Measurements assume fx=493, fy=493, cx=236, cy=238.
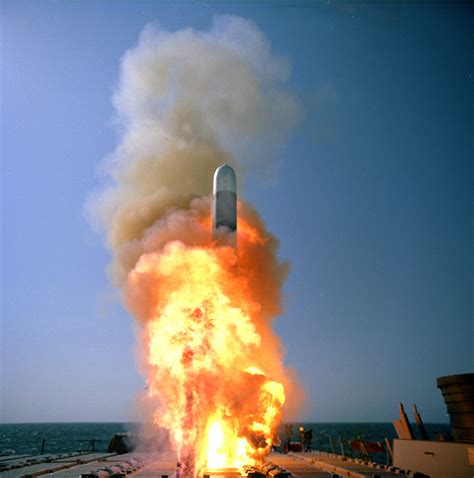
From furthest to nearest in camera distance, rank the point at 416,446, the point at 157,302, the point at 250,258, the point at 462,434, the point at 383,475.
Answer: the point at 250,258 → the point at 157,302 → the point at 416,446 → the point at 462,434 → the point at 383,475

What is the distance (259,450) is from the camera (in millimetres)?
30781

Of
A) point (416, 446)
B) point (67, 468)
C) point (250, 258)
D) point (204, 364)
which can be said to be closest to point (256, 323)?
point (250, 258)

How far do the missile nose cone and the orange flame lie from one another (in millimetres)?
3518

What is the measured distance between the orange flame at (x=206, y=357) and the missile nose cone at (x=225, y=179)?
3.52m

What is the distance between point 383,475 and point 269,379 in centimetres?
873

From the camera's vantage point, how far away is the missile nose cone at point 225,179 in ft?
124

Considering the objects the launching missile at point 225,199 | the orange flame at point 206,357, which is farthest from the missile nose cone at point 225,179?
the orange flame at point 206,357

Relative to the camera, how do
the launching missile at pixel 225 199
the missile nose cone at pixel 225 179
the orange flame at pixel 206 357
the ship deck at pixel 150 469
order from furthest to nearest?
the missile nose cone at pixel 225 179 → the launching missile at pixel 225 199 → the orange flame at pixel 206 357 → the ship deck at pixel 150 469

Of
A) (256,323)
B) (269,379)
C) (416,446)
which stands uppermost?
(256,323)

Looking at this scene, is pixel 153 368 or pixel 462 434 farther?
pixel 153 368

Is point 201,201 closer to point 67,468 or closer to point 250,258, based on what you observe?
point 250,258

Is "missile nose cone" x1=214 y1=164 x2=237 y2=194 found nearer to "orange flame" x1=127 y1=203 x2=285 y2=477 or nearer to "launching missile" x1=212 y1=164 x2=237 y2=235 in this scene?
"launching missile" x1=212 y1=164 x2=237 y2=235

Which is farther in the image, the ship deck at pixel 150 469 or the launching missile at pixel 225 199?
the launching missile at pixel 225 199

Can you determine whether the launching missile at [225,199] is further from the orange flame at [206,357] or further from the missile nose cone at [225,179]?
the orange flame at [206,357]
